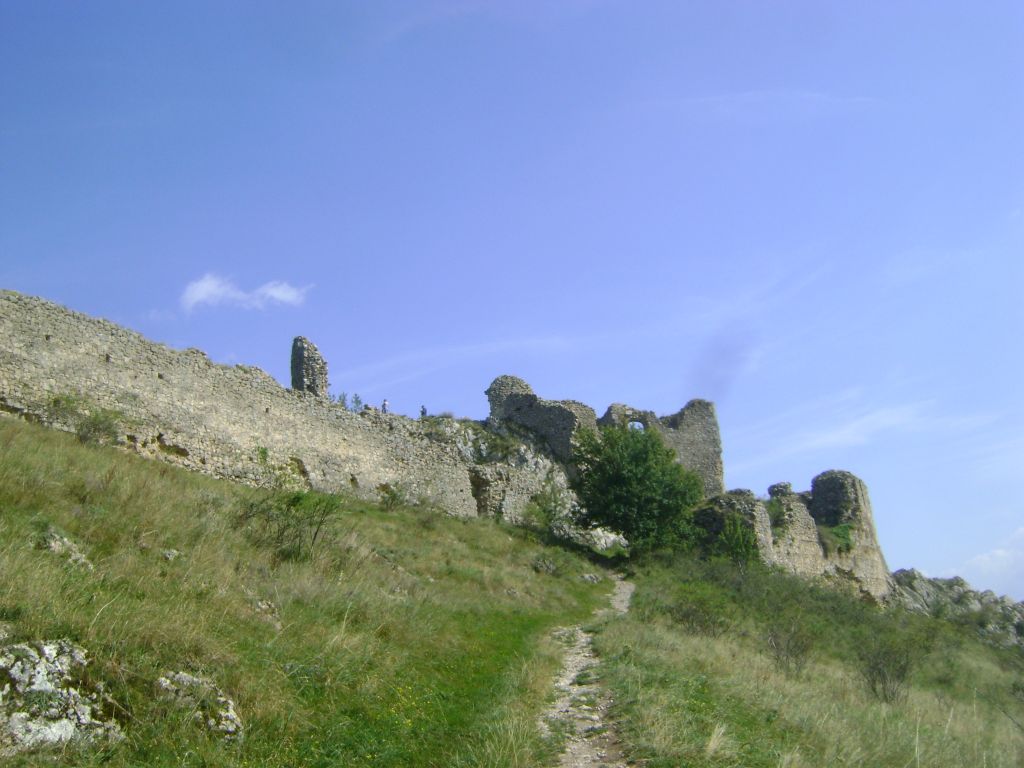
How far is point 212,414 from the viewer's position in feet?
63.6

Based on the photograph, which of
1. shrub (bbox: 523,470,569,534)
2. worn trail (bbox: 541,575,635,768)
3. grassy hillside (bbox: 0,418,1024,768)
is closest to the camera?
grassy hillside (bbox: 0,418,1024,768)

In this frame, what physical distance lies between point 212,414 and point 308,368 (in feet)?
13.9

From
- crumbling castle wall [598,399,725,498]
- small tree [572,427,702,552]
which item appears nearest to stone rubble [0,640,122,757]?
small tree [572,427,702,552]

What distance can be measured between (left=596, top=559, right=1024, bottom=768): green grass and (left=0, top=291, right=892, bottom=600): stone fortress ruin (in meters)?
6.14

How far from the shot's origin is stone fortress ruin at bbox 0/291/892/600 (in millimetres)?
16641

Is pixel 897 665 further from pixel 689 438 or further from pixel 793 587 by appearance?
pixel 689 438

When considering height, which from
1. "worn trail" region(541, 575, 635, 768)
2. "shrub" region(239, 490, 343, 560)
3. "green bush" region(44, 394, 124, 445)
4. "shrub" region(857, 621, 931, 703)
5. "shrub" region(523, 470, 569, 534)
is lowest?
"worn trail" region(541, 575, 635, 768)

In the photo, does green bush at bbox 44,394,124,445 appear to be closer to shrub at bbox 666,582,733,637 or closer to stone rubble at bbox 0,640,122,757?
stone rubble at bbox 0,640,122,757

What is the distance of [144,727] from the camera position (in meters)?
5.41

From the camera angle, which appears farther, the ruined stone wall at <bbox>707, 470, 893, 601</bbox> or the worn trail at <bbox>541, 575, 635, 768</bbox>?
the ruined stone wall at <bbox>707, 470, 893, 601</bbox>

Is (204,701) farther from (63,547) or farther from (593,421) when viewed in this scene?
(593,421)

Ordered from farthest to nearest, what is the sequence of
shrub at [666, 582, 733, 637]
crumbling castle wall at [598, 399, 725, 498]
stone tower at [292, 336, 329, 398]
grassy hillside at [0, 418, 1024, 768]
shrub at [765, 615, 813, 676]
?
crumbling castle wall at [598, 399, 725, 498], stone tower at [292, 336, 329, 398], shrub at [666, 582, 733, 637], shrub at [765, 615, 813, 676], grassy hillside at [0, 418, 1024, 768]

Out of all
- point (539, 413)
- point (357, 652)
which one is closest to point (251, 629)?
point (357, 652)

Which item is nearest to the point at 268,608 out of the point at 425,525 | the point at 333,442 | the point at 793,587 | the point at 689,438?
the point at 425,525
